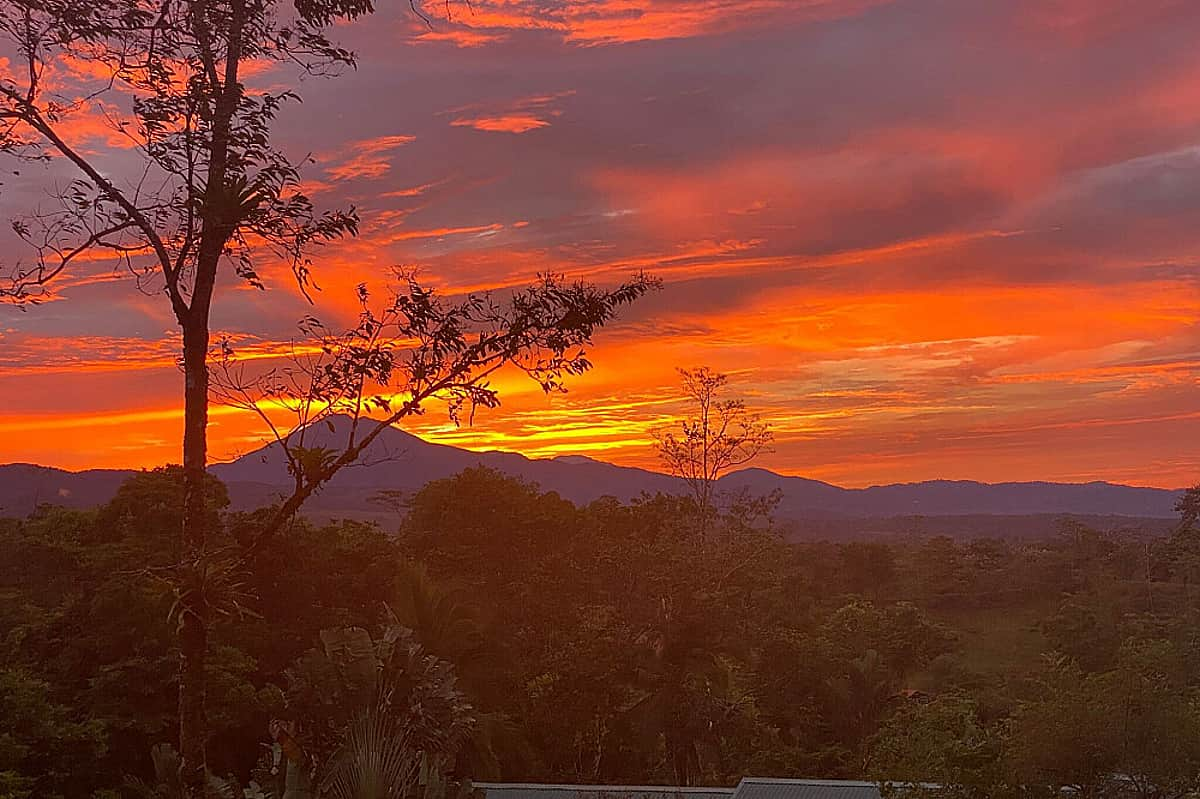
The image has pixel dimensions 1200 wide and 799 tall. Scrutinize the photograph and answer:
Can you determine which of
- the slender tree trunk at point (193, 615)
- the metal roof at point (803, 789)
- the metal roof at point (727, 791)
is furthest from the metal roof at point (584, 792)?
the slender tree trunk at point (193, 615)

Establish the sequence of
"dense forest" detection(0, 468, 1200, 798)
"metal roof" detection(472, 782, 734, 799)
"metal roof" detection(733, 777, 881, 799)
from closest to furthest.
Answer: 1. "dense forest" detection(0, 468, 1200, 798)
2. "metal roof" detection(733, 777, 881, 799)
3. "metal roof" detection(472, 782, 734, 799)

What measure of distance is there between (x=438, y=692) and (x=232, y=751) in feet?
27.2

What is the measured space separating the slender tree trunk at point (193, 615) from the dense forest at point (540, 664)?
0.18m

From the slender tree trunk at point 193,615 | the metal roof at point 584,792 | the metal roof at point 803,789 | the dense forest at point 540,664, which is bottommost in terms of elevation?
the metal roof at point 584,792

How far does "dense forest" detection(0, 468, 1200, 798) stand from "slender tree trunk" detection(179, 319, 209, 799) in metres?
0.18

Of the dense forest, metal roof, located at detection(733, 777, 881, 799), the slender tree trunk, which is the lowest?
metal roof, located at detection(733, 777, 881, 799)

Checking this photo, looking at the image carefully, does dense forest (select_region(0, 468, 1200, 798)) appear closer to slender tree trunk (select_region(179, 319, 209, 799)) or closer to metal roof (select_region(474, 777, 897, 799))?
slender tree trunk (select_region(179, 319, 209, 799))

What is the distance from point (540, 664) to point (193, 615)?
21.1 metres

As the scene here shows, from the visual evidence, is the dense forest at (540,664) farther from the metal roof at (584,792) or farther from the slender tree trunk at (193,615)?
the metal roof at (584,792)

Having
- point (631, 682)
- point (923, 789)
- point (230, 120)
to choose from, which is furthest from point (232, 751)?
point (230, 120)

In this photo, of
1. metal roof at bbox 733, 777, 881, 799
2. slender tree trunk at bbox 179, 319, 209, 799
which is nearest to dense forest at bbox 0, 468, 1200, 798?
slender tree trunk at bbox 179, 319, 209, 799

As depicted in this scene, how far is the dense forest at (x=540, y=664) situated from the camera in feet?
48.8

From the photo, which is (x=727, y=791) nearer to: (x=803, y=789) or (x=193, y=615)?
(x=803, y=789)

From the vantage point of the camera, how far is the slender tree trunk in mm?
7637
